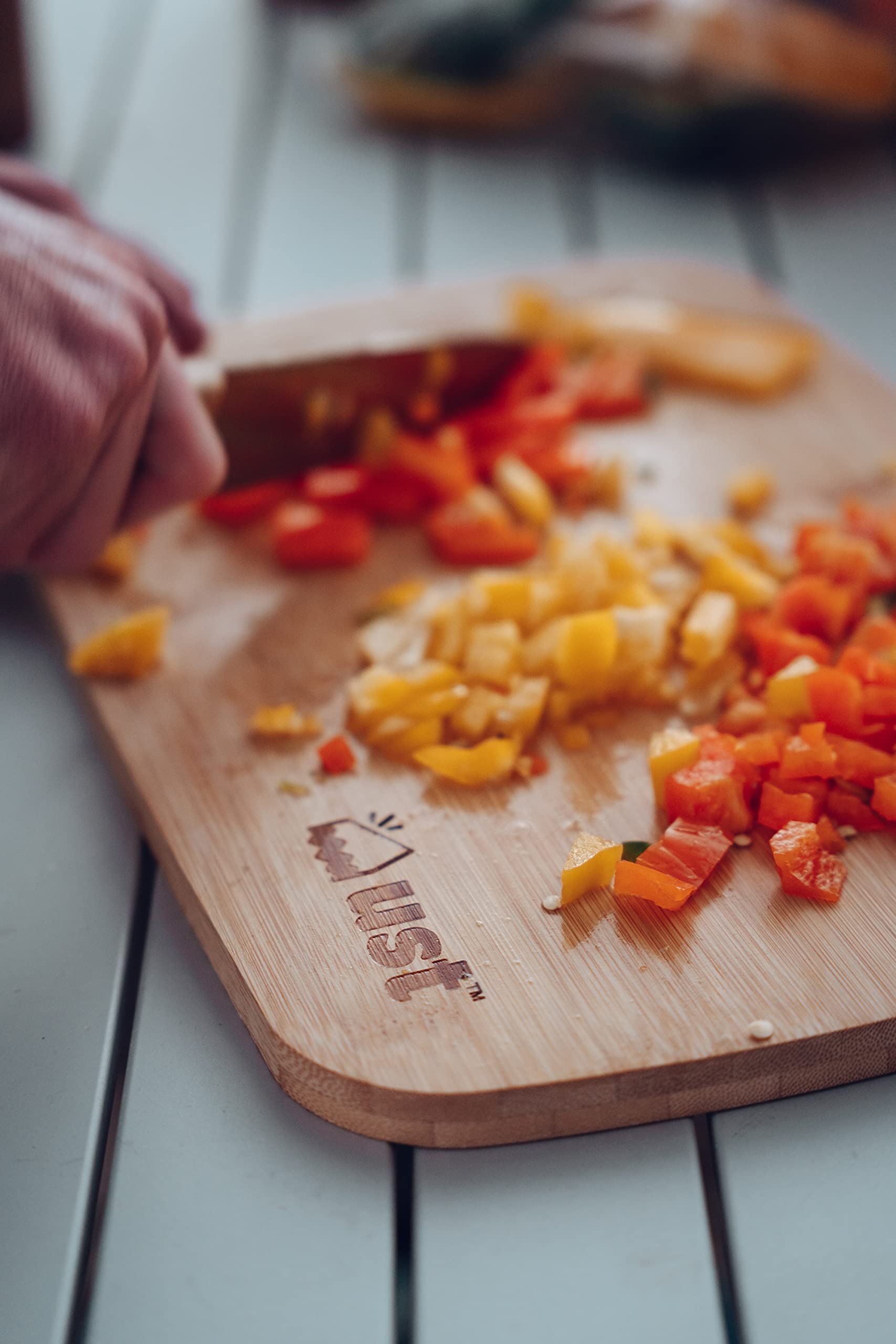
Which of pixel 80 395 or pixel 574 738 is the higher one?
pixel 80 395

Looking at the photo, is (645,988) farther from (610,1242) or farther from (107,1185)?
(107,1185)

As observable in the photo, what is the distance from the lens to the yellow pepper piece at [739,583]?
4.24 feet

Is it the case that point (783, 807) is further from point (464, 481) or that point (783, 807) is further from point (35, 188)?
point (35, 188)

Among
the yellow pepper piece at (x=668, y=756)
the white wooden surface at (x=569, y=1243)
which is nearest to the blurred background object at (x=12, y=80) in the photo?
the yellow pepper piece at (x=668, y=756)

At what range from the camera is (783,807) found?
106cm

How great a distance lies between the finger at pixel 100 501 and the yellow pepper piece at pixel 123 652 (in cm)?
7

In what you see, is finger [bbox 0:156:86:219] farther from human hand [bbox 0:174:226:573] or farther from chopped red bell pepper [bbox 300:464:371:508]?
chopped red bell pepper [bbox 300:464:371:508]

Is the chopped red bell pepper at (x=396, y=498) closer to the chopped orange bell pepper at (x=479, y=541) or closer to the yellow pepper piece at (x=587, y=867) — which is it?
the chopped orange bell pepper at (x=479, y=541)

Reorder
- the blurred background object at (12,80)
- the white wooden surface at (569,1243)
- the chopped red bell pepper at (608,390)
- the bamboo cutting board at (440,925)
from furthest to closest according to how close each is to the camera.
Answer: the blurred background object at (12,80) < the chopped red bell pepper at (608,390) < the bamboo cutting board at (440,925) < the white wooden surface at (569,1243)

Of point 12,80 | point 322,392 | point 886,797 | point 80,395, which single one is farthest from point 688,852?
point 12,80

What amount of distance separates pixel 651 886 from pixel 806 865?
0.42ft

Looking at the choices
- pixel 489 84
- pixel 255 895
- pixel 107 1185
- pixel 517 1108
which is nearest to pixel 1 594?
pixel 255 895

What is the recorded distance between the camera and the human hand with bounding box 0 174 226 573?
3.33ft

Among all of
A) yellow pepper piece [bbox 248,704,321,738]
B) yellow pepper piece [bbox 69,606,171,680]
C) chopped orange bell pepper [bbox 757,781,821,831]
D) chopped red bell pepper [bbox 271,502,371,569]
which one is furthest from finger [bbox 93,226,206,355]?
chopped orange bell pepper [bbox 757,781,821,831]
